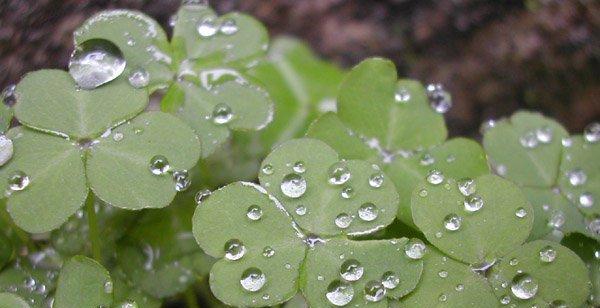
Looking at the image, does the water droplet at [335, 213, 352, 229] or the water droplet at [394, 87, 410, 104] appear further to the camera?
the water droplet at [394, 87, 410, 104]

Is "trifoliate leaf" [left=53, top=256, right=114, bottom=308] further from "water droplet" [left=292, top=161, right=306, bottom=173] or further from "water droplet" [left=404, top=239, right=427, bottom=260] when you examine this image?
"water droplet" [left=404, top=239, right=427, bottom=260]

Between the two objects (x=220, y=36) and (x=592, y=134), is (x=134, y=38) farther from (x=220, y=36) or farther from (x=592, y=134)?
(x=592, y=134)

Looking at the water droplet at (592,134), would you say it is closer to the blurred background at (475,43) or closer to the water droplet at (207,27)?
the blurred background at (475,43)

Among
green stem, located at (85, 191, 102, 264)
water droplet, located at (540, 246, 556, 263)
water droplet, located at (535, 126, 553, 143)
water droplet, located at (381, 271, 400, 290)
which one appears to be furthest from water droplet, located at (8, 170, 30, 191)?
water droplet, located at (535, 126, 553, 143)

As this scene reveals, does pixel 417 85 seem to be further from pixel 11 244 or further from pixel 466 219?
pixel 11 244

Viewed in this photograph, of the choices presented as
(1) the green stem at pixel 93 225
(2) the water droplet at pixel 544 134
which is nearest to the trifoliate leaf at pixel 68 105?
(1) the green stem at pixel 93 225

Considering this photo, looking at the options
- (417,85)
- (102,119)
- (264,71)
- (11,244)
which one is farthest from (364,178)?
(264,71)
